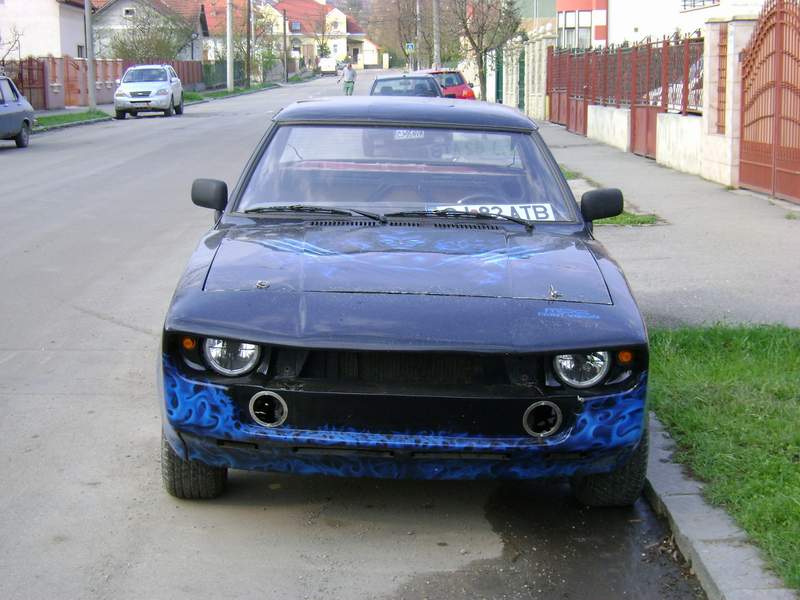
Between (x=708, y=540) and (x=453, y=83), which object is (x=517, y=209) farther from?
(x=453, y=83)

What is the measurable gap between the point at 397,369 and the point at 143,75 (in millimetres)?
39862

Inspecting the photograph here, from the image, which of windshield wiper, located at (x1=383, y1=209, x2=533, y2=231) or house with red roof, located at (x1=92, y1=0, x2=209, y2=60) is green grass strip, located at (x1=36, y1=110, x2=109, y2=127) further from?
windshield wiper, located at (x1=383, y1=209, x2=533, y2=231)

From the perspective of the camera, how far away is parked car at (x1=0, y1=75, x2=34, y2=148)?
973 inches

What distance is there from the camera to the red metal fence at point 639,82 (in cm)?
1917

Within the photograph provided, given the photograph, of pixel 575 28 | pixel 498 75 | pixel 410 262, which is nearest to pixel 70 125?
pixel 498 75

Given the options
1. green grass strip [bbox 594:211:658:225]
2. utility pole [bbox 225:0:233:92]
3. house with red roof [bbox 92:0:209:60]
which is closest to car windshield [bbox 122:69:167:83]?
utility pole [bbox 225:0:233:92]

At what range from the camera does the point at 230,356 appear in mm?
4051

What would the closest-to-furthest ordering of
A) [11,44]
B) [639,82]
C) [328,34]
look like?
[639,82] → [11,44] → [328,34]

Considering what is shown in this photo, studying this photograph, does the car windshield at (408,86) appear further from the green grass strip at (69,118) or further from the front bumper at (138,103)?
the front bumper at (138,103)

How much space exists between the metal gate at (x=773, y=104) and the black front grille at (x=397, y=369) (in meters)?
10.9

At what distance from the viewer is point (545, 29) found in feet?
118

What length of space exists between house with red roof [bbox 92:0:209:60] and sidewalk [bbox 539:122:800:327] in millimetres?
55664

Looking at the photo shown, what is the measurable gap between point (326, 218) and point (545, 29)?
3231 cm

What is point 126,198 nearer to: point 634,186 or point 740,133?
point 634,186
